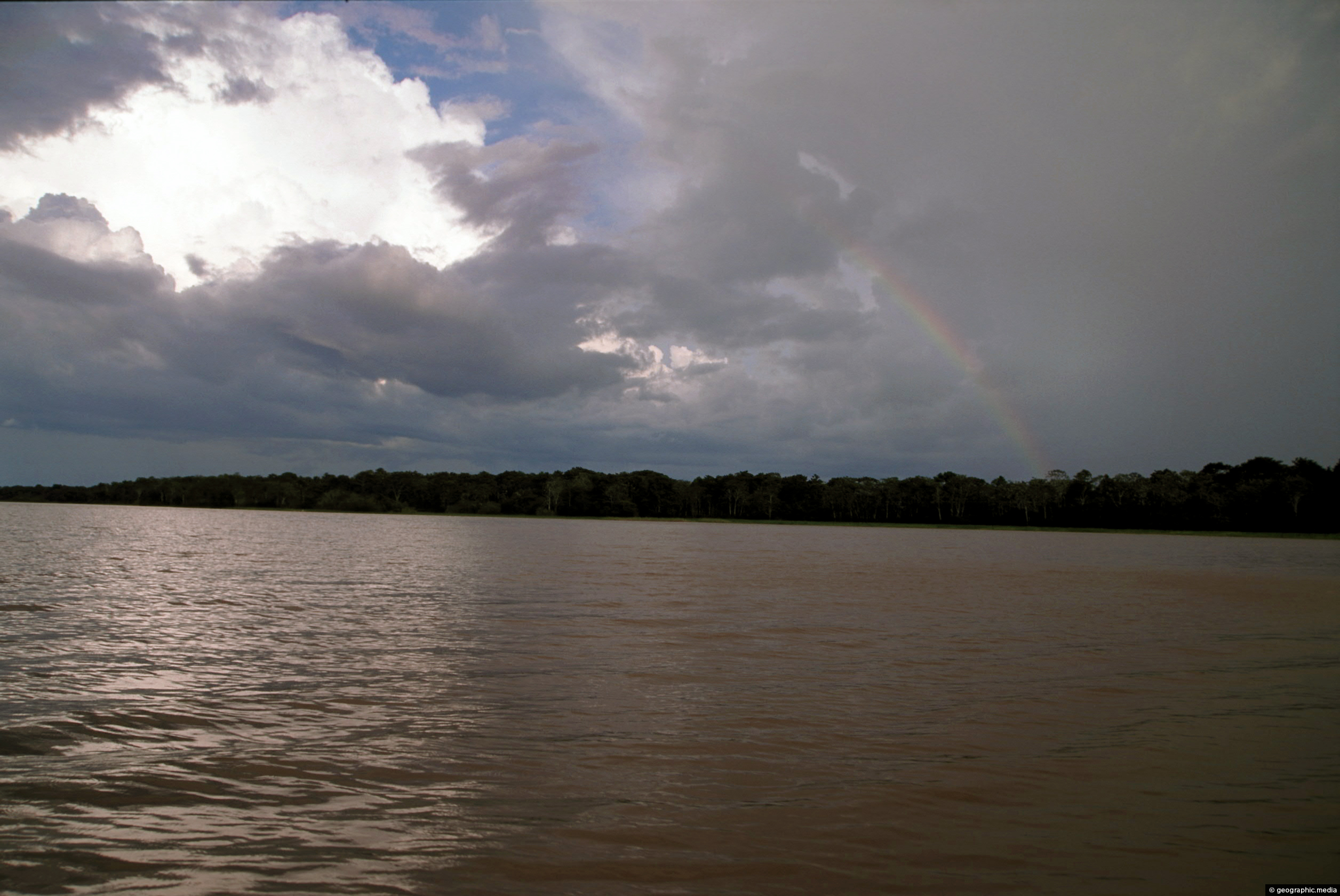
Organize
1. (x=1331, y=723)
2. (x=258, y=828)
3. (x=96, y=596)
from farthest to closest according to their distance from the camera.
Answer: (x=96, y=596) → (x=1331, y=723) → (x=258, y=828)

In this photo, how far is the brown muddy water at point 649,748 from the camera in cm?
584

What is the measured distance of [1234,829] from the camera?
6.78 meters

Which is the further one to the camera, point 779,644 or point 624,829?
point 779,644

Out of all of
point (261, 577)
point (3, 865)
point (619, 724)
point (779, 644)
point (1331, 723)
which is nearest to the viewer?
point (3, 865)

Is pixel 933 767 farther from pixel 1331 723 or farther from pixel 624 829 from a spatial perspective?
pixel 1331 723

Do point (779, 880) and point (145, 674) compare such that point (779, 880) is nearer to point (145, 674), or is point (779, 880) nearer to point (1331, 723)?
point (1331, 723)

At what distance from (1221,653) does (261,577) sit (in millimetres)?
30067

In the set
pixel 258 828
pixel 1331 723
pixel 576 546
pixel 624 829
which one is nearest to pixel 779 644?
pixel 1331 723

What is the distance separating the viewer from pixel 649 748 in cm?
873

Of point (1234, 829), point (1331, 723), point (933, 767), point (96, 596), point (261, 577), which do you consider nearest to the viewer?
point (1234, 829)

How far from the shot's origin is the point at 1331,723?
10625 mm

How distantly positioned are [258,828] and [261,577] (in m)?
24.9

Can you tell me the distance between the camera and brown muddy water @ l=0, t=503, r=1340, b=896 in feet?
19.2

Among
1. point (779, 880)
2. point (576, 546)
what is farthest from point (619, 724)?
point (576, 546)
